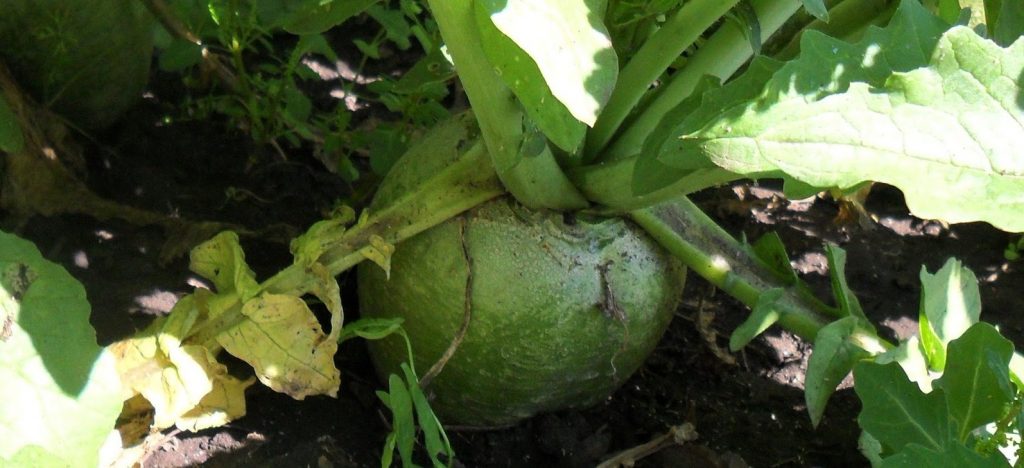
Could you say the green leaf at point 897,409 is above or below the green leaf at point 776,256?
above

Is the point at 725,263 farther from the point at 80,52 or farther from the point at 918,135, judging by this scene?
the point at 80,52

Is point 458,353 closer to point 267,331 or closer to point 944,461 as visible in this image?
point 267,331

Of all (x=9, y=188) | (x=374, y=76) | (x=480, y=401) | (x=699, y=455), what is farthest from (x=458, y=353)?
(x=374, y=76)

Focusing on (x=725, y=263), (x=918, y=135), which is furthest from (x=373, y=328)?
(x=918, y=135)

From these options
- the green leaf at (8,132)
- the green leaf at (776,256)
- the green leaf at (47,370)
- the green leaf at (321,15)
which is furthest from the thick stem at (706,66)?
the green leaf at (8,132)

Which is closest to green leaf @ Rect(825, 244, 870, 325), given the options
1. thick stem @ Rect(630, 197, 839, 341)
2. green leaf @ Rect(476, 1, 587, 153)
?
thick stem @ Rect(630, 197, 839, 341)

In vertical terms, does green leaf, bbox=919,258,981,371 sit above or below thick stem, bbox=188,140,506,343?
below

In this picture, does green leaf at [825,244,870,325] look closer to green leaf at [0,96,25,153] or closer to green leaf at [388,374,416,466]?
green leaf at [388,374,416,466]

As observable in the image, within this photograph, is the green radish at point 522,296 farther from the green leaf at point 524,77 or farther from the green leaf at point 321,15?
the green leaf at point 524,77
